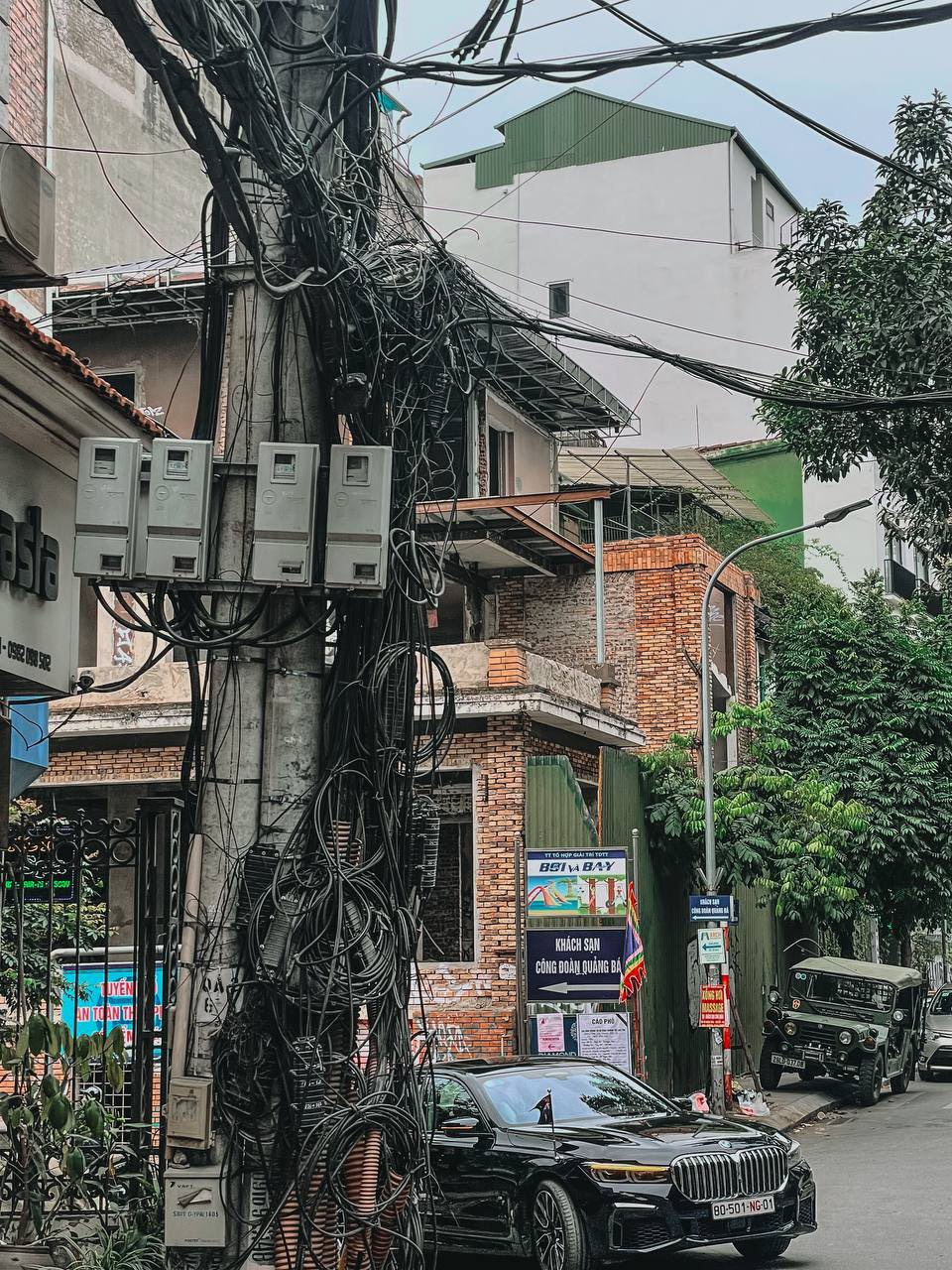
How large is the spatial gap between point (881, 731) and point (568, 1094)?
68.3ft

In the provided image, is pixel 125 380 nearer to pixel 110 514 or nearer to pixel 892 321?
pixel 892 321

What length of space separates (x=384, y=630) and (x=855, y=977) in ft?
72.9

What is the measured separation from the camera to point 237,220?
747 centimetres

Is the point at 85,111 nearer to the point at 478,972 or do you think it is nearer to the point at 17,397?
the point at 478,972

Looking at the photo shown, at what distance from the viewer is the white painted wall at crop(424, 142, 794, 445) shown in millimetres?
42812

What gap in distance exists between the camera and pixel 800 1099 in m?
25.9

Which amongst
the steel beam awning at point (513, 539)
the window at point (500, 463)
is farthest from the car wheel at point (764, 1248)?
the window at point (500, 463)

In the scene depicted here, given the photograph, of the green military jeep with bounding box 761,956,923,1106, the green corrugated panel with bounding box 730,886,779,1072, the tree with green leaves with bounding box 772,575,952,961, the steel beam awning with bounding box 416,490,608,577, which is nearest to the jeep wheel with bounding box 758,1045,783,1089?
the green military jeep with bounding box 761,956,923,1106

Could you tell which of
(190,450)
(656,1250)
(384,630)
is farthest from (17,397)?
(656,1250)

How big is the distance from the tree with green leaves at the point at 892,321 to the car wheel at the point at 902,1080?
670 inches

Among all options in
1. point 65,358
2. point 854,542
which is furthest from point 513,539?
point 854,542

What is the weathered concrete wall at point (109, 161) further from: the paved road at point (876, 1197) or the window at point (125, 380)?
the paved road at point (876, 1197)

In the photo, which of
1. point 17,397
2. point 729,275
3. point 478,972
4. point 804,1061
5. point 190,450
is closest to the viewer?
point 190,450

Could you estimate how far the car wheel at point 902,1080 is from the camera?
28309mm
